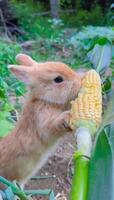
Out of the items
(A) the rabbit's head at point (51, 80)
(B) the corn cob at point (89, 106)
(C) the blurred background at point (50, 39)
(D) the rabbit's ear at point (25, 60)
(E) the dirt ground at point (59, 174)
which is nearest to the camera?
(B) the corn cob at point (89, 106)

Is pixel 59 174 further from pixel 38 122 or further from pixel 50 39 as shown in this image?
pixel 50 39

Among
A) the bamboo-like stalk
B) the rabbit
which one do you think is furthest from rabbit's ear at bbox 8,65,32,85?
the bamboo-like stalk

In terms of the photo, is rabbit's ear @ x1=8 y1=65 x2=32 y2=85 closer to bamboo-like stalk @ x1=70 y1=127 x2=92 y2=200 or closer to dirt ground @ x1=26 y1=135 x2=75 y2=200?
dirt ground @ x1=26 y1=135 x2=75 y2=200

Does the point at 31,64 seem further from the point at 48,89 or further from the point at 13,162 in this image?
the point at 13,162

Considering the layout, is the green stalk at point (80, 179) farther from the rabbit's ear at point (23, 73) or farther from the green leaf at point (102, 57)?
the green leaf at point (102, 57)

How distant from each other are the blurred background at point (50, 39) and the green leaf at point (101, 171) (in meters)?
1.43

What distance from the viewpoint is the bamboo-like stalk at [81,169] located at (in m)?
0.50

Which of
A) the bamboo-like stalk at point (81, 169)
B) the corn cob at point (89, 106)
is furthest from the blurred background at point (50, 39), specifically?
the bamboo-like stalk at point (81, 169)

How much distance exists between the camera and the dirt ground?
2.17 metres

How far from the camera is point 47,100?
6.19ft

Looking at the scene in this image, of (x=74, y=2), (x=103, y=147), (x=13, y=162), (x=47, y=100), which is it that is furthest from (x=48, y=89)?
(x=74, y=2)

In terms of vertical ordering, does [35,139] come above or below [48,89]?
below

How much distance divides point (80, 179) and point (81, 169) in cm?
2

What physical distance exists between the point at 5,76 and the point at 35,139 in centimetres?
180
